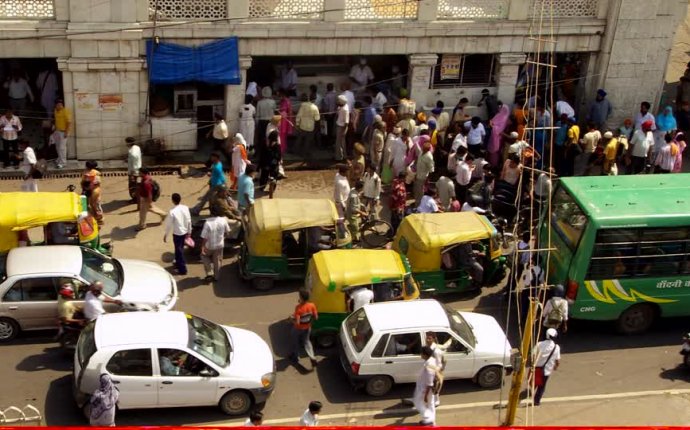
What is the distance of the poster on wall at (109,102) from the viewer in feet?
68.1

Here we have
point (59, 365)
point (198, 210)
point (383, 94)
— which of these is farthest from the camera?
point (383, 94)

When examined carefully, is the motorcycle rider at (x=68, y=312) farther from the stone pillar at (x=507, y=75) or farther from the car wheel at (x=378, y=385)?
the stone pillar at (x=507, y=75)

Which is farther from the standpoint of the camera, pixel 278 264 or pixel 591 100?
pixel 591 100

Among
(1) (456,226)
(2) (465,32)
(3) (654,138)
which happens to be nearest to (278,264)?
(1) (456,226)

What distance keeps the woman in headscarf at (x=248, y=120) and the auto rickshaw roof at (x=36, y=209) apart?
5.53m

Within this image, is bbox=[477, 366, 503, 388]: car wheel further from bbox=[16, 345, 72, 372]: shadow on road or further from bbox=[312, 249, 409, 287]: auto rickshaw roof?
bbox=[16, 345, 72, 372]: shadow on road

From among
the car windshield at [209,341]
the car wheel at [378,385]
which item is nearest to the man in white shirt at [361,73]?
the car windshield at [209,341]

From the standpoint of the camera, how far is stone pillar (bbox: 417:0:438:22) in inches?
845

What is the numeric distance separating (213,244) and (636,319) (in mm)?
7320

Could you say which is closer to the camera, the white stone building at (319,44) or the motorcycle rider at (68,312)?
the motorcycle rider at (68,312)

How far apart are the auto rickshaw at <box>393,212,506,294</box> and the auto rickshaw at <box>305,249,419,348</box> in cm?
87

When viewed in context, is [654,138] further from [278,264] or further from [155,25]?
[155,25]

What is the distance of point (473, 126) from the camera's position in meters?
21.3

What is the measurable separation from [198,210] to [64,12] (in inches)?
197
